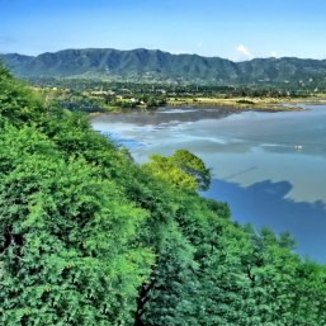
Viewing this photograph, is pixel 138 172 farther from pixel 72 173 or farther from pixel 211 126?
pixel 211 126

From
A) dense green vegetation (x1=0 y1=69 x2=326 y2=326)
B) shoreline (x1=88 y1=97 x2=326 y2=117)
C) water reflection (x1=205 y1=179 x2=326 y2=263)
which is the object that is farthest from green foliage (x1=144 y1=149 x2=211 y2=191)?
shoreline (x1=88 y1=97 x2=326 y2=117)

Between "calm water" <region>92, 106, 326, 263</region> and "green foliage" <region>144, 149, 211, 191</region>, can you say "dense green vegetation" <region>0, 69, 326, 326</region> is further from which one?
"green foliage" <region>144, 149, 211, 191</region>

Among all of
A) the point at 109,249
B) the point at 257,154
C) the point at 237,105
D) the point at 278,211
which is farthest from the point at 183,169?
the point at 237,105

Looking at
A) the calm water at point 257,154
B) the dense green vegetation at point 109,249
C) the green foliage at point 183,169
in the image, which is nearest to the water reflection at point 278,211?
the calm water at point 257,154

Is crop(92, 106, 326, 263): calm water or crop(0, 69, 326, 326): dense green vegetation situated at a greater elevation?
crop(0, 69, 326, 326): dense green vegetation

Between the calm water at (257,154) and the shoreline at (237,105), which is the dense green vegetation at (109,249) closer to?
the calm water at (257,154)

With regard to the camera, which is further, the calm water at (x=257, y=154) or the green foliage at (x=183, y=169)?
the green foliage at (x=183, y=169)
